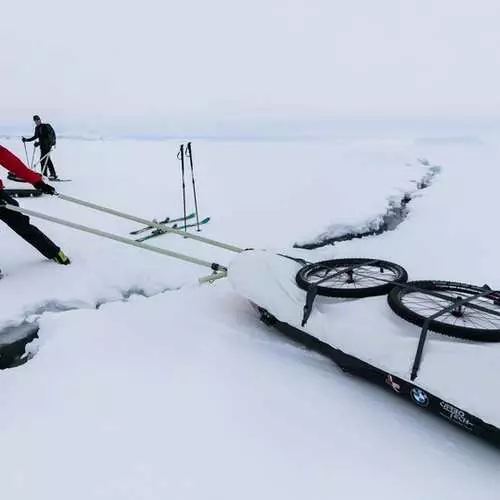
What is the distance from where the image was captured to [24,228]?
6062 millimetres

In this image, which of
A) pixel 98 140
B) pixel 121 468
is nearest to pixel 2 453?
pixel 121 468

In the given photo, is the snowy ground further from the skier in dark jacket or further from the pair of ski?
the skier in dark jacket

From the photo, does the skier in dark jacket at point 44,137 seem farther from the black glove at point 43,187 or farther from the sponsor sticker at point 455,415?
the sponsor sticker at point 455,415

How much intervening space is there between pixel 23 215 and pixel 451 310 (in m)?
5.16

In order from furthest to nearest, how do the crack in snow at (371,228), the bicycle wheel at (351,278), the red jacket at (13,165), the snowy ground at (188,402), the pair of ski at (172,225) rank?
the crack in snow at (371,228) < the pair of ski at (172,225) < the red jacket at (13,165) < the bicycle wheel at (351,278) < the snowy ground at (188,402)

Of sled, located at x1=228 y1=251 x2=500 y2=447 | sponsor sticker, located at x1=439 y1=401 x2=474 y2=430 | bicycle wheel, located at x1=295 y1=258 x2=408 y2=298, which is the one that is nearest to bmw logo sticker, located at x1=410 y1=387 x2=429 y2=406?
sled, located at x1=228 y1=251 x2=500 y2=447

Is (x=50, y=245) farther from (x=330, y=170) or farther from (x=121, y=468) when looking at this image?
(x=330, y=170)

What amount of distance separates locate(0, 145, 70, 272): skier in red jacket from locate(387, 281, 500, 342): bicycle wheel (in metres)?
4.55

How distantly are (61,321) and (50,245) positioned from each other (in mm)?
1865

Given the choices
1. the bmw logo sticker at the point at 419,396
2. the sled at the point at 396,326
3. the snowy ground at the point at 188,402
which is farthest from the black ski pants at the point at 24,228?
the bmw logo sticker at the point at 419,396

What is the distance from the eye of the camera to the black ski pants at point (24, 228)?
5.86 m

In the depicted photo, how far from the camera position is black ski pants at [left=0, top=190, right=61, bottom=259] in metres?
5.86

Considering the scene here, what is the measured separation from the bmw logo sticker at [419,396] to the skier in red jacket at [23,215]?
4.93m

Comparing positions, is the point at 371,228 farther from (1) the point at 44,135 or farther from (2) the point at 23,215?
(1) the point at 44,135
